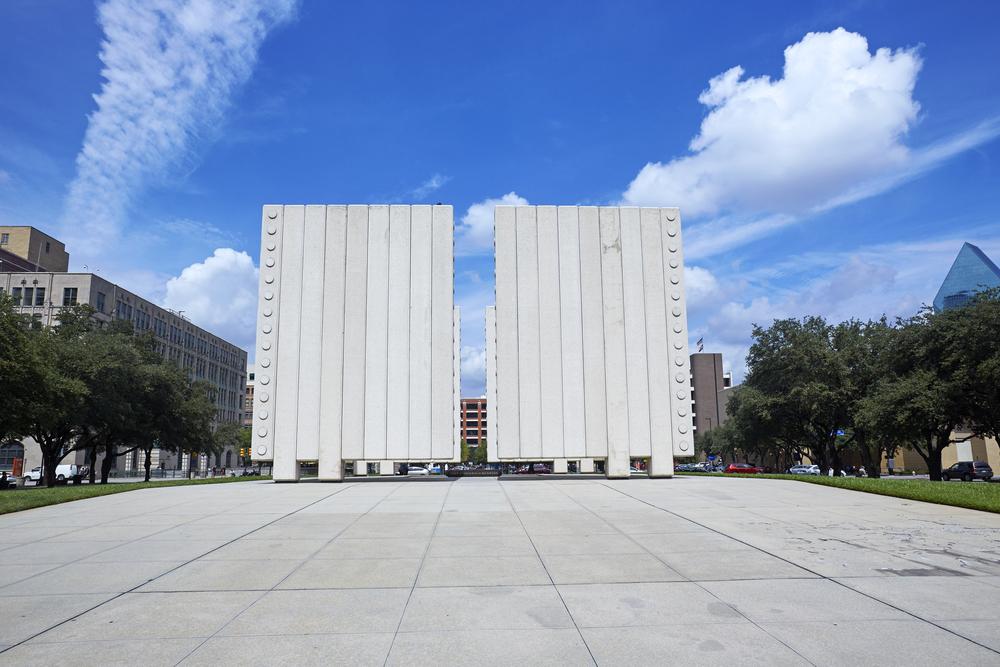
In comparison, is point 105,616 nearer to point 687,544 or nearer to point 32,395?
point 687,544

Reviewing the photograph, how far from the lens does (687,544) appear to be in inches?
496

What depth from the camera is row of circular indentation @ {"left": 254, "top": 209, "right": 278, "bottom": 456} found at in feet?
117

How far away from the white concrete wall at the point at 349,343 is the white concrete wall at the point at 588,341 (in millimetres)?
3632

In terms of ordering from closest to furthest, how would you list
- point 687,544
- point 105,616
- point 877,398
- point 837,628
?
1. point 837,628
2. point 105,616
3. point 687,544
4. point 877,398

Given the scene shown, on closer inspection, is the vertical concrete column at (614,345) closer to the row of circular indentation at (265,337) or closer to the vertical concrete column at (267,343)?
the vertical concrete column at (267,343)

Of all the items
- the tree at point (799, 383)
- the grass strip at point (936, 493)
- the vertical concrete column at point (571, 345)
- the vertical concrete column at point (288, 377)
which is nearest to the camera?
the grass strip at point (936, 493)

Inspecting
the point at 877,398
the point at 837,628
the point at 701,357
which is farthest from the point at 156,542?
the point at 701,357

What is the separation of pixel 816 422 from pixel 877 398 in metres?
11.9

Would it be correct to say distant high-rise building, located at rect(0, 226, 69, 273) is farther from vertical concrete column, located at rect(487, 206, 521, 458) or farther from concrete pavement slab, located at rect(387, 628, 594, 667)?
concrete pavement slab, located at rect(387, 628, 594, 667)

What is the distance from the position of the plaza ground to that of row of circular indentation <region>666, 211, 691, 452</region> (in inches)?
760

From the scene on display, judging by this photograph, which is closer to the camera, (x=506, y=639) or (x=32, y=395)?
(x=506, y=639)

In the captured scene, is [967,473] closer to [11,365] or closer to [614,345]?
[614,345]

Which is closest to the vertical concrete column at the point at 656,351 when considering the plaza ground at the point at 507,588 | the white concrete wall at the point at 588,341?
the white concrete wall at the point at 588,341

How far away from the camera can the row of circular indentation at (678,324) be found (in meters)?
36.7
